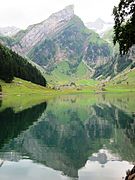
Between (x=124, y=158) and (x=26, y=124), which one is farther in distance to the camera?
(x=26, y=124)

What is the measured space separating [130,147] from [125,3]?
27.9m

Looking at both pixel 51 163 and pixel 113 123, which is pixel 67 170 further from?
pixel 113 123

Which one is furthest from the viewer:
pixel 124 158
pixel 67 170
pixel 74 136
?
pixel 74 136

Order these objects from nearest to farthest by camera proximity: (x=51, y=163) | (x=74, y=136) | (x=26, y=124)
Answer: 1. (x=51, y=163)
2. (x=74, y=136)
3. (x=26, y=124)

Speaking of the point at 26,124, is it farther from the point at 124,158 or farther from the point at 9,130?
the point at 124,158

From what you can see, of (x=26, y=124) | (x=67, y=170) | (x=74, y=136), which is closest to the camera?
(x=67, y=170)

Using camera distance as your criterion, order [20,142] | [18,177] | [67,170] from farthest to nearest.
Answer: [20,142]
[67,170]
[18,177]

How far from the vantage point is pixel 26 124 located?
9188 centimetres

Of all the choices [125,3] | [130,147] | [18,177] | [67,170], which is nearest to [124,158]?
[130,147]

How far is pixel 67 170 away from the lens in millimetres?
43594

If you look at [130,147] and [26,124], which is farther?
[26,124]

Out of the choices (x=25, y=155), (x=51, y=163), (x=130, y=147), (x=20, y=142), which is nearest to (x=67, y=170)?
(x=51, y=163)

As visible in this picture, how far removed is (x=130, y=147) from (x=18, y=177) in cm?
2635

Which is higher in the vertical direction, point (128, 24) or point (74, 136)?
point (128, 24)
